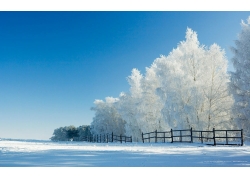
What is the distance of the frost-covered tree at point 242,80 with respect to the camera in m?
21.5

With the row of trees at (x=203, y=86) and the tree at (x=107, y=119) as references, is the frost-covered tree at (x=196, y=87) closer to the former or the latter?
the row of trees at (x=203, y=86)

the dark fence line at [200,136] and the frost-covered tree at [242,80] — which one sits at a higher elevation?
the frost-covered tree at [242,80]

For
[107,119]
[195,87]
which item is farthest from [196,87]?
[107,119]

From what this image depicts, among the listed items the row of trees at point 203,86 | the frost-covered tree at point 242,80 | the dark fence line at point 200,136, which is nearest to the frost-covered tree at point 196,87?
the row of trees at point 203,86

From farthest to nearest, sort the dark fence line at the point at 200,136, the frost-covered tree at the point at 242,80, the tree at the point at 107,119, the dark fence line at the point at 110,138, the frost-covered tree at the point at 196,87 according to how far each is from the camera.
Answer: the tree at the point at 107,119 < the dark fence line at the point at 110,138 < the frost-covered tree at the point at 196,87 < the frost-covered tree at the point at 242,80 < the dark fence line at the point at 200,136

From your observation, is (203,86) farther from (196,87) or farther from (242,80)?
(242,80)

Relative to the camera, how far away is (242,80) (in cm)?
2186

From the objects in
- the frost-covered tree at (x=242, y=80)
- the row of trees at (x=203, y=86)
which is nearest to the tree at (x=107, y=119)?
the row of trees at (x=203, y=86)

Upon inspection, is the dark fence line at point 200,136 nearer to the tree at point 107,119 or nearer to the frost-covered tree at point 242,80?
the frost-covered tree at point 242,80

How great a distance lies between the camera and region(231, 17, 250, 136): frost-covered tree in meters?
21.5

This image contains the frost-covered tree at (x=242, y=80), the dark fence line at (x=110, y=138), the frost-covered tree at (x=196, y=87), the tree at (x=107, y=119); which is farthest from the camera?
the tree at (x=107, y=119)

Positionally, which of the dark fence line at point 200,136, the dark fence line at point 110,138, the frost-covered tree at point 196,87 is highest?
the frost-covered tree at point 196,87

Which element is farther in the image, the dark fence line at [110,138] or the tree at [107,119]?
the tree at [107,119]
